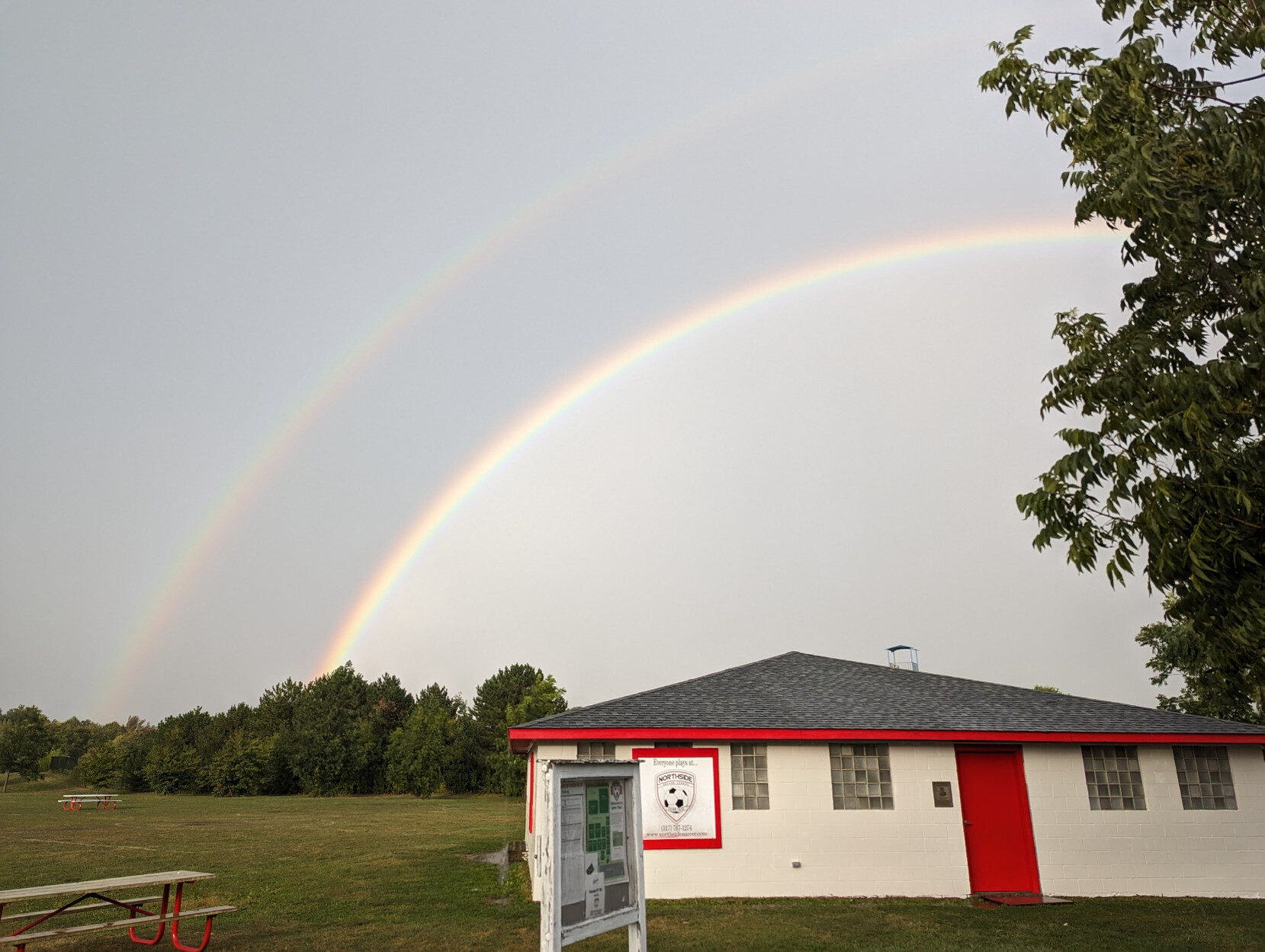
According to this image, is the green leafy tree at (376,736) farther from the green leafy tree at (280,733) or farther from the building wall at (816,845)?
the building wall at (816,845)

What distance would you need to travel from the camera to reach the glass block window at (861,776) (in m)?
14.1

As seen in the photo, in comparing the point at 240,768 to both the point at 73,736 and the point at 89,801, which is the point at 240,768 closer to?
the point at 89,801

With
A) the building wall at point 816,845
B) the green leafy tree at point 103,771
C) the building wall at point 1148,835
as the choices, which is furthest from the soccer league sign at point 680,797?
the green leafy tree at point 103,771

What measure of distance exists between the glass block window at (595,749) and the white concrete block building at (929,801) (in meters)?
0.03

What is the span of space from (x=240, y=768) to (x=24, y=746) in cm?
2527

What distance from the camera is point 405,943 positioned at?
1012 cm

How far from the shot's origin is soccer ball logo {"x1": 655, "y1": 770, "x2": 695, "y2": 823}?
1365cm

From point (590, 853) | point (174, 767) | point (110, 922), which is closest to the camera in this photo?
point (590, 853)

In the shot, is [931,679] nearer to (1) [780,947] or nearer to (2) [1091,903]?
(2) [1091,903]

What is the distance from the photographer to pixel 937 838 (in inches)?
550

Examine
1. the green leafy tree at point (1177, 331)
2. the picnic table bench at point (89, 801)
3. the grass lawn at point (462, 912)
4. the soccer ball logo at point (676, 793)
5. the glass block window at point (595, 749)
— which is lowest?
the picnic table bench at point (89, 801)

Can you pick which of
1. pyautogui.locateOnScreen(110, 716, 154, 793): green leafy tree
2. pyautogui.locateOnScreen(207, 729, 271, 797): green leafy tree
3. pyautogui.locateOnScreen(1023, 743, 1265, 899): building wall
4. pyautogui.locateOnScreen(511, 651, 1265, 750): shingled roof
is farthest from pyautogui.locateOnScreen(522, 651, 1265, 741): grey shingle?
pyautogui.locateOnScreen(110, 716, 154, 793): green leafy tree

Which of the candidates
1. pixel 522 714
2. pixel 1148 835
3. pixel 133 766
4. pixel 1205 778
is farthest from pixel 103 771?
pixel 1205 778

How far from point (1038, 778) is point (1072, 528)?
8.60 metres
